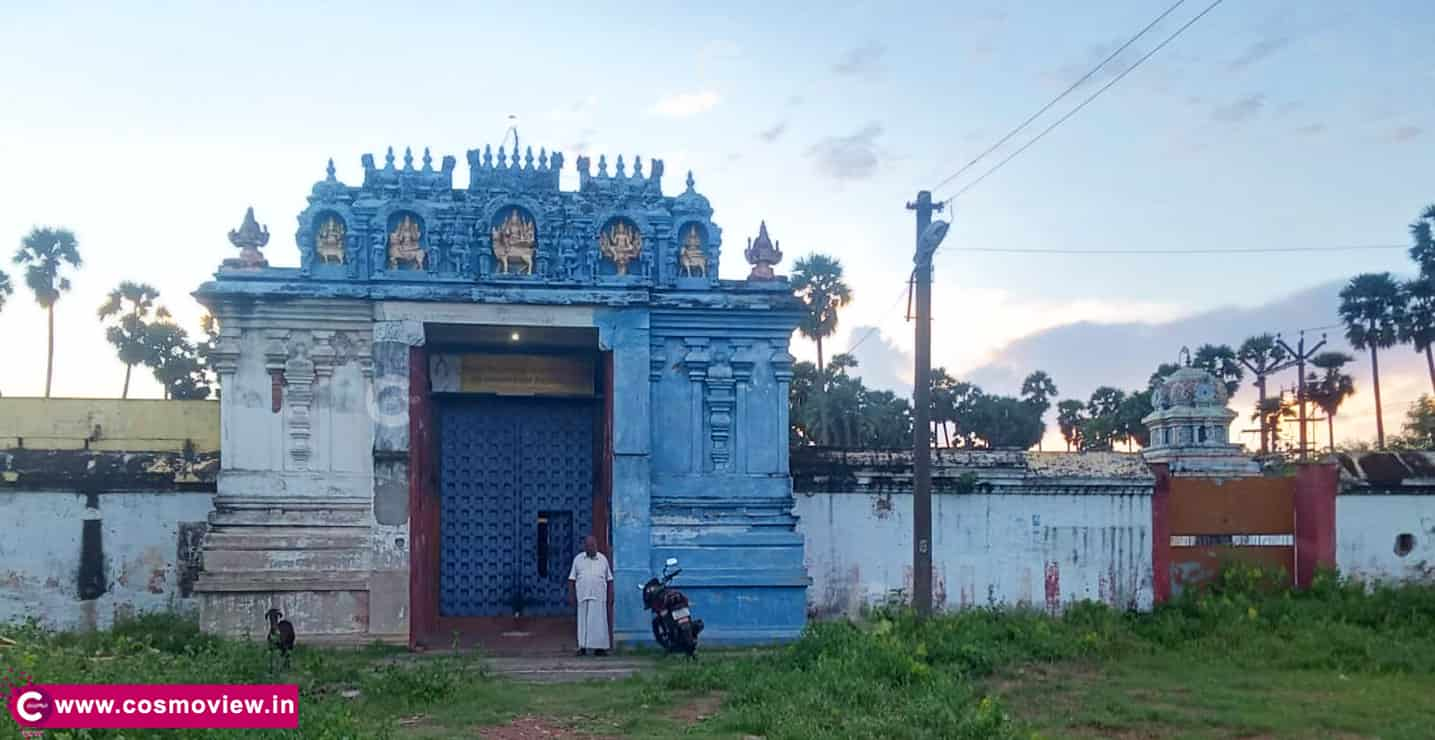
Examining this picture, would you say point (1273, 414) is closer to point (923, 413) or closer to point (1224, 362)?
point (1224, 362)

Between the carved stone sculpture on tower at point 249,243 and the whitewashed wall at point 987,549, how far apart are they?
7035mm

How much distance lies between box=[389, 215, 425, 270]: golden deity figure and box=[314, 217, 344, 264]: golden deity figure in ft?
1.84

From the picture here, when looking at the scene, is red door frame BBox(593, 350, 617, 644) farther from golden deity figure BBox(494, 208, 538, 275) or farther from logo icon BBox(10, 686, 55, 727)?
logo icon BBox(10, 686, 55, 727)

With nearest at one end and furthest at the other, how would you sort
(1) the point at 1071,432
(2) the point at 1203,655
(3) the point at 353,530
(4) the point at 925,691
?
1. (4) the point at 925,691
2. (2) the point at 1203,655
3. (3) the point at 353,530
4. (1) the point at 1071,432

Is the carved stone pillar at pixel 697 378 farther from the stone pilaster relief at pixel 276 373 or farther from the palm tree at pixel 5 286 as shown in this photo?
the palm tree at pixel 5 286

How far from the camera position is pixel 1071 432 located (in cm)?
6750

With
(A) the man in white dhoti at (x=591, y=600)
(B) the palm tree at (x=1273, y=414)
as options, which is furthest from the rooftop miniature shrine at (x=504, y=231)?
(B) the palm tree at (x=1273, y=414)

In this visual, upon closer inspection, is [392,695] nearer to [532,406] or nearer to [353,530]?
[353,530]

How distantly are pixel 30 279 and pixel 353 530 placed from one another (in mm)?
34393

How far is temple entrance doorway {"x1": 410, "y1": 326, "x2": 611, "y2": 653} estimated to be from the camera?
15742 mm

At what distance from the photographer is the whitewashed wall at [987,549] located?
15.6 m

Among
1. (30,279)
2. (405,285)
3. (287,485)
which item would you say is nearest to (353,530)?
(287,485)

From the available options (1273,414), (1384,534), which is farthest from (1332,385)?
(1384,534)

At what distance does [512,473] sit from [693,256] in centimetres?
371
